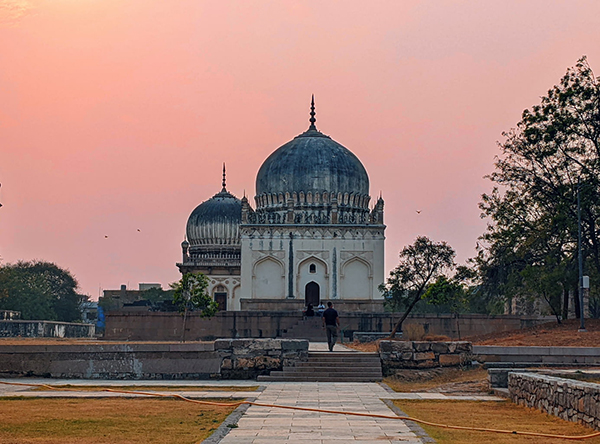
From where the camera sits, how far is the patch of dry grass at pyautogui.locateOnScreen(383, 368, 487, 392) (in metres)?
17.8

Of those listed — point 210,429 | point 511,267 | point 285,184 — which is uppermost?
point 285,184

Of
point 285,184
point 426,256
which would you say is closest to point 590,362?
point 426,256

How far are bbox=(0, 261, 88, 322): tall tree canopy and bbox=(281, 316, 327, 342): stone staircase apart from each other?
83.4ft

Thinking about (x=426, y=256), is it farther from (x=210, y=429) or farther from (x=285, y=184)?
(x=210, y=429)

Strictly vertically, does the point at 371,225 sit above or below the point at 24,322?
above

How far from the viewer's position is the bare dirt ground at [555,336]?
22.8 meters

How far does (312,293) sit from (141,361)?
29113 millimetres

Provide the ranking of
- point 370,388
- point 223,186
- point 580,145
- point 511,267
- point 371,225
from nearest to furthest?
point 370,388, point 580,145, point 511,267, point 371,225, point 223,186

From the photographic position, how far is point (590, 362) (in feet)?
59.5

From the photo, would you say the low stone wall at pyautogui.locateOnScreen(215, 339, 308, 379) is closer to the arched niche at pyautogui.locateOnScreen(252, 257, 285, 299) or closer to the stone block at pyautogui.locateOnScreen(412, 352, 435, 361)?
the stone block at pyautogui.locateOnScreen(412, 352, 435, 361)

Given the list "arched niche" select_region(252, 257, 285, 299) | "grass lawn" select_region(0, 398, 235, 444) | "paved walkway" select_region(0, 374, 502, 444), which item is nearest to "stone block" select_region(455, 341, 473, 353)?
"paved walkway" select_region(0, 374, 502, 444)

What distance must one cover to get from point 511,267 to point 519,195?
8.61 feet

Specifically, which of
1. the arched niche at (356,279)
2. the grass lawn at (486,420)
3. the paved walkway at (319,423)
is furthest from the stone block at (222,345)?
the arched niche at (356,279)

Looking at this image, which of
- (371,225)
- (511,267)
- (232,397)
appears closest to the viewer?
(232,397)
